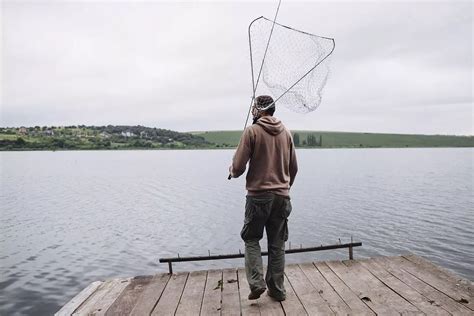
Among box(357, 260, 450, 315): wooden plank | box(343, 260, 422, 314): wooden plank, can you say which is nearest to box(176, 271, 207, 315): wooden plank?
box(343, 260, 422, 314): wooden plank

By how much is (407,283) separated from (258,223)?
286 centimetres

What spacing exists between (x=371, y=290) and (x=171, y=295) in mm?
3187

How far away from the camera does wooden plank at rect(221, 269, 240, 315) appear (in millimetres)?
5309

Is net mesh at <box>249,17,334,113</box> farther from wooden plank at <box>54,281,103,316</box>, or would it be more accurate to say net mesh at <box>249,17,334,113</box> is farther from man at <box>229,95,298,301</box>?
wooden plank at <box>54,281,103,316</box>

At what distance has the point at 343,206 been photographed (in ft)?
94.0

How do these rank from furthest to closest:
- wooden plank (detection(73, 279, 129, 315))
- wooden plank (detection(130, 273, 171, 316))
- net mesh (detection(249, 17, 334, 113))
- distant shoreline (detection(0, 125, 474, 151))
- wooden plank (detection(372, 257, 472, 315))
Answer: distant shoreline (detection(0, 125, 474, 151)) < net mesh (detection(249, 17, 334, 113)) < wooden plank (detection(73, 279, 129, 315)) < wooden plank (detection(130, 273, 171, 316)) < wooden plank (detection(372, 257, 472, 315))

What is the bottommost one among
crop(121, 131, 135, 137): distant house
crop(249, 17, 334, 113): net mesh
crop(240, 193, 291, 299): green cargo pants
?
crop(240, 193, 291, 299): green cargo pants

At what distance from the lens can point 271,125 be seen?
17.6 feet

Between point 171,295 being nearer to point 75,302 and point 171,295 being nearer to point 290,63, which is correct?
point 75,302

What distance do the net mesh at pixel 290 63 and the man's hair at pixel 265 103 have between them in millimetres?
441

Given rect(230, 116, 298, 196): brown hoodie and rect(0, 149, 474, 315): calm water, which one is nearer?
rect(230, 116, 298, 196): brown hoodie

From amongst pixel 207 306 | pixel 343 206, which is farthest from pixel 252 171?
pixel 343 206

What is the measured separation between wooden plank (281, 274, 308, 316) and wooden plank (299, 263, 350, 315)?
41 centimetres

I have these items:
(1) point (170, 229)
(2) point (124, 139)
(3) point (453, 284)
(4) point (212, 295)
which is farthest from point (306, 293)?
(2) point (124, 139)
